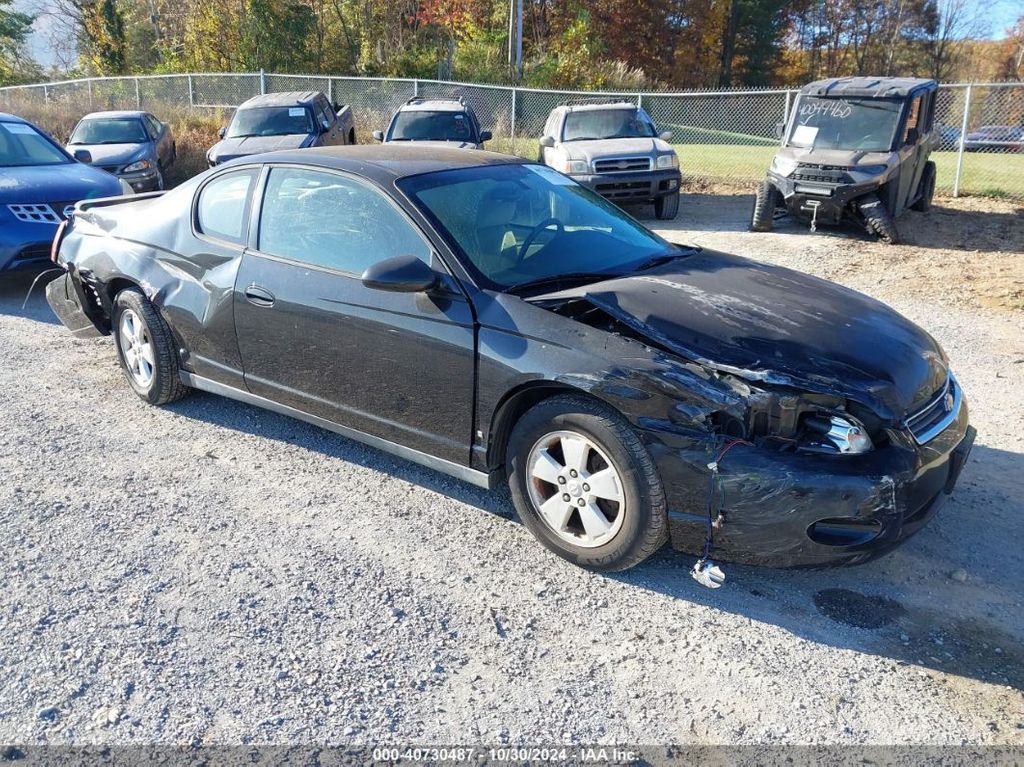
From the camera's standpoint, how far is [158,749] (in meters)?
2.53

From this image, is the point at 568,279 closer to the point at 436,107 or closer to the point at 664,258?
the point at 664,258

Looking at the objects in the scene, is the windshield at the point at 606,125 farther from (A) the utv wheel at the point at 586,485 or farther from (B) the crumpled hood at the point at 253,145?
(A) the utv wheel at the point at 586,485

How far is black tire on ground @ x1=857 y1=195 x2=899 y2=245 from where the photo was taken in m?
10.8

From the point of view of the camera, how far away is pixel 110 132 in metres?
14.5

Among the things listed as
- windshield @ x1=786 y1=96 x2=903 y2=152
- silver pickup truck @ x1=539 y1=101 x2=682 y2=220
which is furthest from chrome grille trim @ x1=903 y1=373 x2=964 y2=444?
windshield @ x1=786 y1=96 x2=903 y2=152

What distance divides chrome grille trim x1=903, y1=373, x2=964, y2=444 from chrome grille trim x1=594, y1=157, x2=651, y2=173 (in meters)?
9.06

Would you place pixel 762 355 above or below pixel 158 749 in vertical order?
above

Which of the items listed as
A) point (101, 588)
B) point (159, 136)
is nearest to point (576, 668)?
point (101, 588)

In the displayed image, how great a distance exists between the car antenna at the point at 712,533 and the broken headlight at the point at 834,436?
0.85 feet

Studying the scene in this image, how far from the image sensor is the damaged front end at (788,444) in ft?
9.89

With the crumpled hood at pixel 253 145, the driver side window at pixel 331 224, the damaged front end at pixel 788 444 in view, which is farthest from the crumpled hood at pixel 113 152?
the damaged front end at pixel 788 444

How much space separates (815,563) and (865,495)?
1.08ft

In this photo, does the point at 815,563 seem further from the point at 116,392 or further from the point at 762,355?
the point at 116,392

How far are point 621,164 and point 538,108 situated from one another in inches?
287
